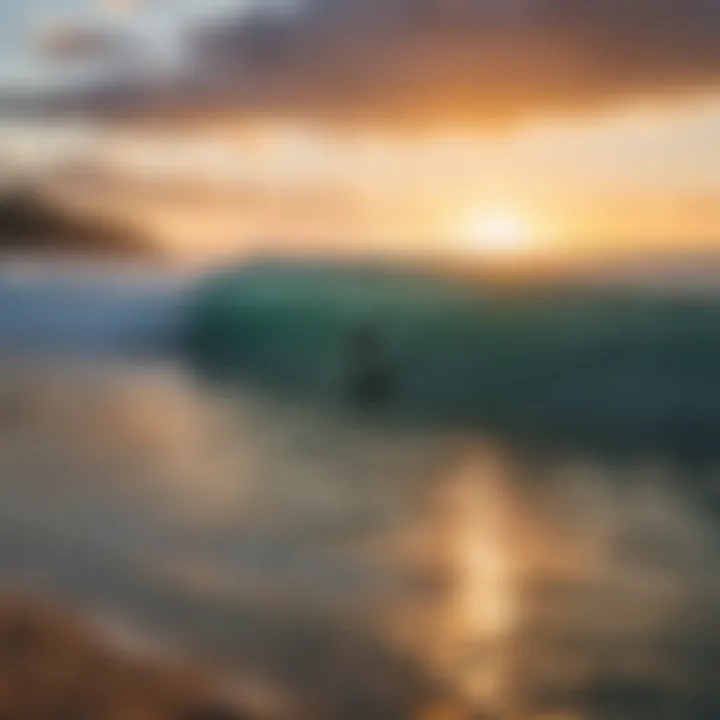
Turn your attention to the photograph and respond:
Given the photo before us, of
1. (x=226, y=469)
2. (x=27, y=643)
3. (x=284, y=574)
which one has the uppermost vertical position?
(x=226, y=469)

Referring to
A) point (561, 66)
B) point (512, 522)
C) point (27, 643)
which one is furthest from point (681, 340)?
point (27, 643)

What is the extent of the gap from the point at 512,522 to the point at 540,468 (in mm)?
425

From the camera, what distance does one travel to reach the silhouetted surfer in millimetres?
2330

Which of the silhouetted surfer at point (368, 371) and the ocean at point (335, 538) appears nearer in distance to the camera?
the ocean at point (335, 538)

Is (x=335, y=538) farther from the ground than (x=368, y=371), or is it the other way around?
(x=368, y=371)

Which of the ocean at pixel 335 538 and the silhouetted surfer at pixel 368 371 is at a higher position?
the silhouetted surfer at pixel 368 371

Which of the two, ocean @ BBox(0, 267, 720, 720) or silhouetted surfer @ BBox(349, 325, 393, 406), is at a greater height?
silhouetted surfer @ BBox(349, 325, 393, 406)

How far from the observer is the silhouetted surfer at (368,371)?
2.33m

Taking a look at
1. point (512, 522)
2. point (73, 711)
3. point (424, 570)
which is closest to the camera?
point (73, 711)

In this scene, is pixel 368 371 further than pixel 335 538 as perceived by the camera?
Yes

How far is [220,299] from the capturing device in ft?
6.85

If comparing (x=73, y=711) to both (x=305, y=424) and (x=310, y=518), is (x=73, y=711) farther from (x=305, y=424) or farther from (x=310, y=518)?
(x=305, y=424)

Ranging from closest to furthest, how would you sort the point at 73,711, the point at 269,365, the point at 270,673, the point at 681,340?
the point at 73,711
the point at 270,673
the point at 681,340
the point at 269,365

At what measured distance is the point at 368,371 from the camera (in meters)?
2.41
